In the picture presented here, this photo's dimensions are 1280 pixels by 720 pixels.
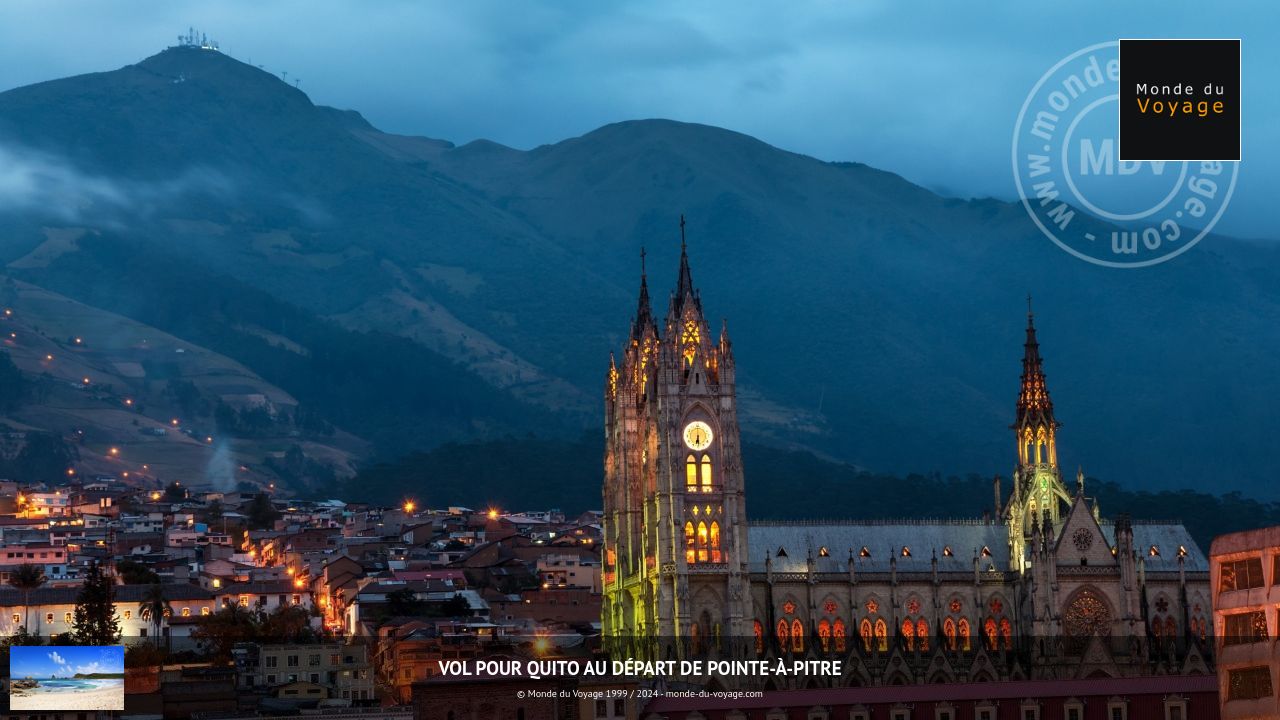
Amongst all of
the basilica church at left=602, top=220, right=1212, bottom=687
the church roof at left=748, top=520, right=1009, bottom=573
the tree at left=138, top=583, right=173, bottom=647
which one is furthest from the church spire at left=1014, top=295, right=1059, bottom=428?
the tree at left=138, top=583, right=173, bottom=647

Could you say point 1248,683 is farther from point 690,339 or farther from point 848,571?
point 848,571

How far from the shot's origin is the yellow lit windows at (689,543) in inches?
5886

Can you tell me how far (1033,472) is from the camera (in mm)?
167875

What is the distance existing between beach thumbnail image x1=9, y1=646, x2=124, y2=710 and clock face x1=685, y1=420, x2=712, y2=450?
4289cm

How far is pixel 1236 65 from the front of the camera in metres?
123

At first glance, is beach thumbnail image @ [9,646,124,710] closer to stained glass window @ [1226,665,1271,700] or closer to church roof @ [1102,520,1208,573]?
stained glass window @ [1226,665,1271,700]

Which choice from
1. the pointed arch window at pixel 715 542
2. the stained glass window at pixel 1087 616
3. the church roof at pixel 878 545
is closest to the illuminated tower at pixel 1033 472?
the church roof at pixel 878 545

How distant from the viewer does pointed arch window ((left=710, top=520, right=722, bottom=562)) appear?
150125mm

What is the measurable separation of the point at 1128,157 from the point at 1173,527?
60.9 metres

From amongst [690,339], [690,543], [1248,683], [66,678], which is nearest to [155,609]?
[690,543]

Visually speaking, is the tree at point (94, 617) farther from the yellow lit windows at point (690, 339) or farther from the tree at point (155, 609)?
the yellow lit windows at point (690, 339)

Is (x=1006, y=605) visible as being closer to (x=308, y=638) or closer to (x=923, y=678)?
(x=923, y=678)

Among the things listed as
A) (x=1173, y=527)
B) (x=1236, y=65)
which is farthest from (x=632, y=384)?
(x=1236, y=65)

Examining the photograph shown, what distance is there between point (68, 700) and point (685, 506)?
47.0m
